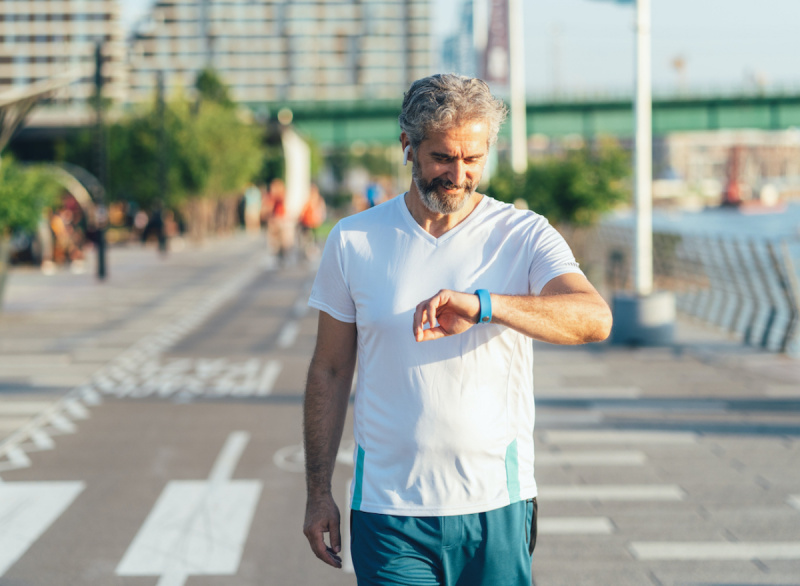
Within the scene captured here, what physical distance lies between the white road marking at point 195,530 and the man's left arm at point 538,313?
322 centimetres

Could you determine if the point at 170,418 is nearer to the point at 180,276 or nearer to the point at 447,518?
the point at 447,518

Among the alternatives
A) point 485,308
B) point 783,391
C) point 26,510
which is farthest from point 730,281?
point 485,308

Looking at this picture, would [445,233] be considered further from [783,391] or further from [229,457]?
[783,391]

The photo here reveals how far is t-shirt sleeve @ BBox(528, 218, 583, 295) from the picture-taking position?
263 centimetres

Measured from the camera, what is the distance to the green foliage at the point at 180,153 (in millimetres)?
44500

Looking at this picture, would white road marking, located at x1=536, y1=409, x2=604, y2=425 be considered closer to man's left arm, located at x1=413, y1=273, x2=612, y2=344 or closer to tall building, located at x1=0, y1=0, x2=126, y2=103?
man's left arm, located at x1=413, y1=273, x2=612, y2=344

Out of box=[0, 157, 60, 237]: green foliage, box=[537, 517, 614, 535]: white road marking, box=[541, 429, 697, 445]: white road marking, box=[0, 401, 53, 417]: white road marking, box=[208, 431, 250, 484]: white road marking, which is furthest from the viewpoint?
box=[0, 157, 60, 237]: green foliage

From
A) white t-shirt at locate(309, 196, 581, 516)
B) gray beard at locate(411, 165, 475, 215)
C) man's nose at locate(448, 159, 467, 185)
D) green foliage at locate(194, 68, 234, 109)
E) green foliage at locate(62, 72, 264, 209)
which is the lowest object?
white t-shirt at locate(309, 196, 581, 516)

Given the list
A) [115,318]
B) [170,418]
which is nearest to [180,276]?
[115,318]

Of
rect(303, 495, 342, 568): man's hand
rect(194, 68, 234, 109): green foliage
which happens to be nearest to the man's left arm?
rect(303, 495, 342, 568): man's hand

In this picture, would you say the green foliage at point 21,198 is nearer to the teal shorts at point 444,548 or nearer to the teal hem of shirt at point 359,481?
the teal hem of shirt at point 359,481

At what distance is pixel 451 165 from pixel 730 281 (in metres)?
13.8

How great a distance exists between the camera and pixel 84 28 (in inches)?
6275

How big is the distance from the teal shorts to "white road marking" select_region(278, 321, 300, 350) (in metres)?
11.0
